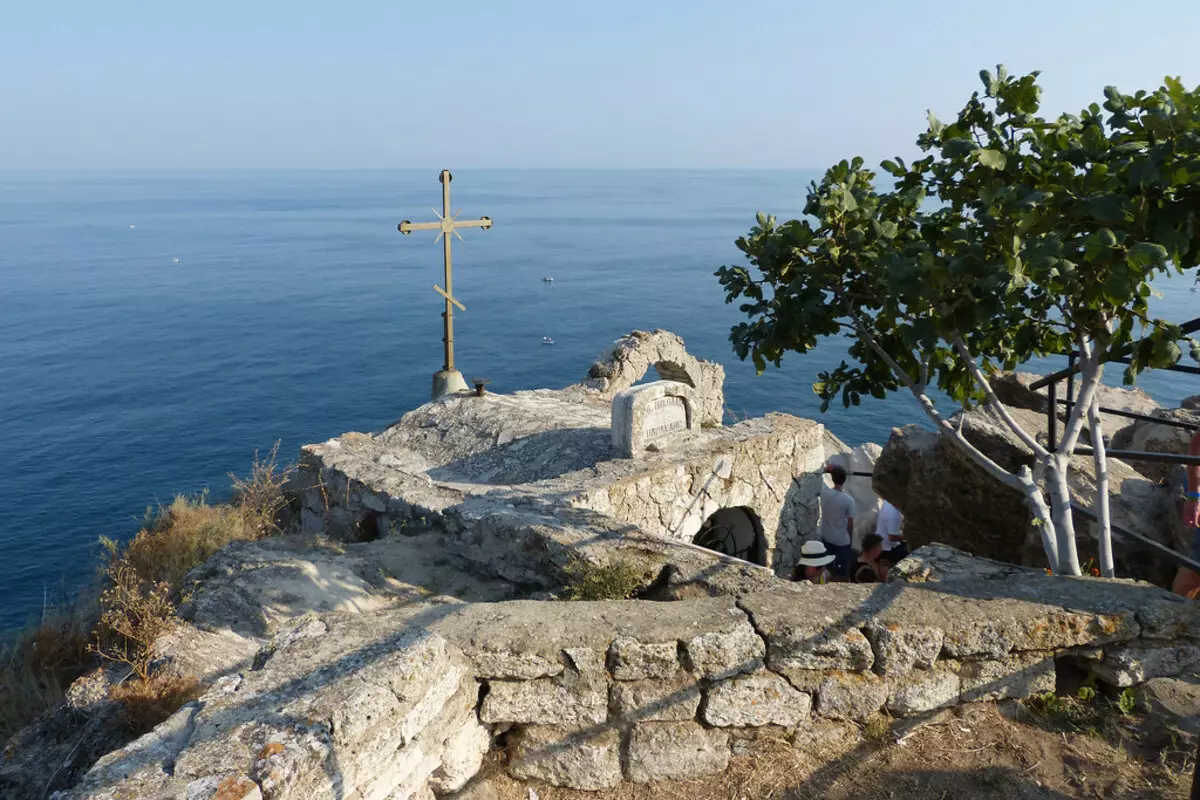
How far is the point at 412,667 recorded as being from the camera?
341 cm

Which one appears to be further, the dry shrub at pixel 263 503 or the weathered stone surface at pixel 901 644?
the dry shrub at pixel 263 503

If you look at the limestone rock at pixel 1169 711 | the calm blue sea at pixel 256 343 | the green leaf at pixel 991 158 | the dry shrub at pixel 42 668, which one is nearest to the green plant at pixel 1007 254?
the green leaf at pixel 991 158

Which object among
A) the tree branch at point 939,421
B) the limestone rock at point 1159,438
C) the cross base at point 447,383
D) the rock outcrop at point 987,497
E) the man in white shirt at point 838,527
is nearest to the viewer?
the tree branch at point 939,421

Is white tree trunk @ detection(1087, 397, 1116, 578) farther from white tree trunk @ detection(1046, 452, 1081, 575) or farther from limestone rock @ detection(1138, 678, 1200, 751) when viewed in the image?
limestone rock @ detection(1138, 678, 1200, 751)

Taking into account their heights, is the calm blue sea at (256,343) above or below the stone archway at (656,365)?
below

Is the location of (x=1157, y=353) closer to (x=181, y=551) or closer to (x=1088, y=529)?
(x=1088, y=529)

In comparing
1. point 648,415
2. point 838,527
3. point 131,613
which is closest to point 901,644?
point 838,527

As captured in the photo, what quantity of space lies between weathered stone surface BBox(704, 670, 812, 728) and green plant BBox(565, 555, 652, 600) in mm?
1586

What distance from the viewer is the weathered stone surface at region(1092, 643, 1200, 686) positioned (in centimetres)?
401

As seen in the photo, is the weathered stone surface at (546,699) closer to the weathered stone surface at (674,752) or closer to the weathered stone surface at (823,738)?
the weathered stone surface at (674,752)

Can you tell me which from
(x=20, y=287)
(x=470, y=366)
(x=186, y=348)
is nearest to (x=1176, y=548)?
(x=470, y=366)

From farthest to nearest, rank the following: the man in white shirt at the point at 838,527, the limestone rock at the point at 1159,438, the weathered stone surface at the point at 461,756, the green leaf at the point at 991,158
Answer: the man in white shirt at the point at 838,527
the limestone rock at the point at 1159,438
the green leaf at the point at 991,158
the weathered stone surface at the point at 461,756

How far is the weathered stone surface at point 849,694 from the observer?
12.7 feet

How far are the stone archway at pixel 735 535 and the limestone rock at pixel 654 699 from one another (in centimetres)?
721
